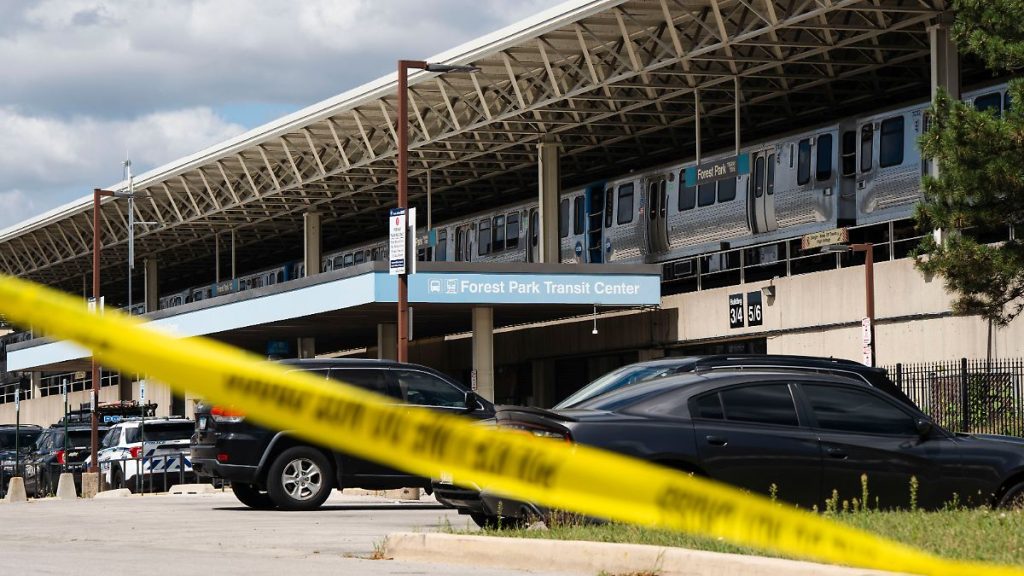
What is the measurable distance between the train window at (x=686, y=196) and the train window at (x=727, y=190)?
3.91 feet

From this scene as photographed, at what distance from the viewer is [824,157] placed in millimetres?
35344

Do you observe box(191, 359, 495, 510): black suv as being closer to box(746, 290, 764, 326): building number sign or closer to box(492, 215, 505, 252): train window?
box(746, 290, 764, 326): building number sign

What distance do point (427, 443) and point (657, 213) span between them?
39291 mm

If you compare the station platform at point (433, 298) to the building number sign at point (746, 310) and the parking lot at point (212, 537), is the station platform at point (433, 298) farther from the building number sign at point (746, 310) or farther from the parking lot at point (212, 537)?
the parking lot at point (212, 537)

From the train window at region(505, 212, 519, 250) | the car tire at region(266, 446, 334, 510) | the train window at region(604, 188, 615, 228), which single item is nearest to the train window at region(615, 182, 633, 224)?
the train window at region(604, 188, 615, 228)

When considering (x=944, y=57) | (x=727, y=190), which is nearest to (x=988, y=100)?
(x=944, y=57)

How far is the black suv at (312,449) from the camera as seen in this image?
18.5 meters

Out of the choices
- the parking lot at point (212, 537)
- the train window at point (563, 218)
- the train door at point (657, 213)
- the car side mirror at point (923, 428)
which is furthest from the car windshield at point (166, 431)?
the car side mirror at point (923, 428)

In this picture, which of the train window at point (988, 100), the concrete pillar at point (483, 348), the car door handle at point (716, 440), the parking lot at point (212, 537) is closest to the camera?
the parking lot at point (212, 537)

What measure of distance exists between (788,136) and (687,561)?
28.6m

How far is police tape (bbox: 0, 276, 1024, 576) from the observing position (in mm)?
2676

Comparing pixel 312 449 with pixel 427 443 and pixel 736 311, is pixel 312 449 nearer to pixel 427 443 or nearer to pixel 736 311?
pixel 427 443

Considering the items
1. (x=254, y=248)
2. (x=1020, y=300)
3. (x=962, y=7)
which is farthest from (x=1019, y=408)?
(x=254, y=248)

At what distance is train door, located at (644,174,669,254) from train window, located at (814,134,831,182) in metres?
6.44
